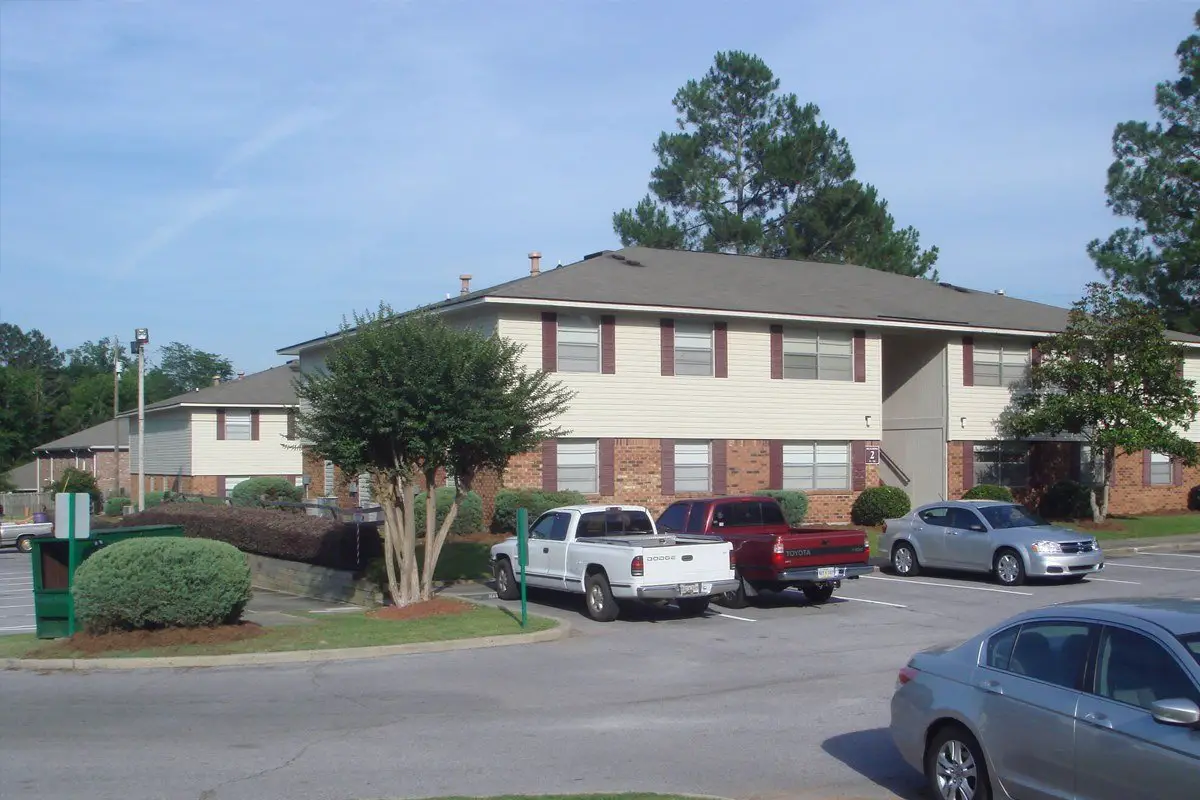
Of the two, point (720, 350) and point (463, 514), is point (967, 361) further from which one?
point (463, 514)

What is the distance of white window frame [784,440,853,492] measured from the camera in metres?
32.4

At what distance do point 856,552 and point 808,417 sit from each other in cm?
1414

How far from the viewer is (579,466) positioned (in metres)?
29.5

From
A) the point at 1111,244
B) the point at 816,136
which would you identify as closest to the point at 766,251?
the point at 816,136

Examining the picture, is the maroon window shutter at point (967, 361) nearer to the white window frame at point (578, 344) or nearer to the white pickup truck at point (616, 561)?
the white window frame at point (578, 344)

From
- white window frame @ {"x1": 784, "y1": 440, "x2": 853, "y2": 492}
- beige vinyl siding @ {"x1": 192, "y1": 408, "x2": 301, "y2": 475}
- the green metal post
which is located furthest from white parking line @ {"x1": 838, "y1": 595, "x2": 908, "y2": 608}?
beige vinyl siding @ {"x1": 192, "y1": 408, "x2": 301, "y2": 475}

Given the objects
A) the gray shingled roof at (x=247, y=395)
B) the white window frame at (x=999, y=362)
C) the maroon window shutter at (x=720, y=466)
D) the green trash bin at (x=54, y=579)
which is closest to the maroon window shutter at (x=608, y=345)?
the maroon window shutter at (x=720, y=466)

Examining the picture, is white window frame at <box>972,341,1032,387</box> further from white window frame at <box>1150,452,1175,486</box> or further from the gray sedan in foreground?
the gray sedan in foreground

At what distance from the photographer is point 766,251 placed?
59.6 metres

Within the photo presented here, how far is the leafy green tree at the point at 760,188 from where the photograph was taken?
5947 cm

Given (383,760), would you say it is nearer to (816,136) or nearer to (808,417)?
(808,417)

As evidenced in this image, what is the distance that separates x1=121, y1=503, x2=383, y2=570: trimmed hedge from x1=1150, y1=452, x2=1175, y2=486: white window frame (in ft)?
86.8

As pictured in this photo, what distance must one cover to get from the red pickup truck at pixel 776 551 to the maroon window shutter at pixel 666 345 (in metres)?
10.6

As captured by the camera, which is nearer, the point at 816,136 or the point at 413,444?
the point at 413,444
